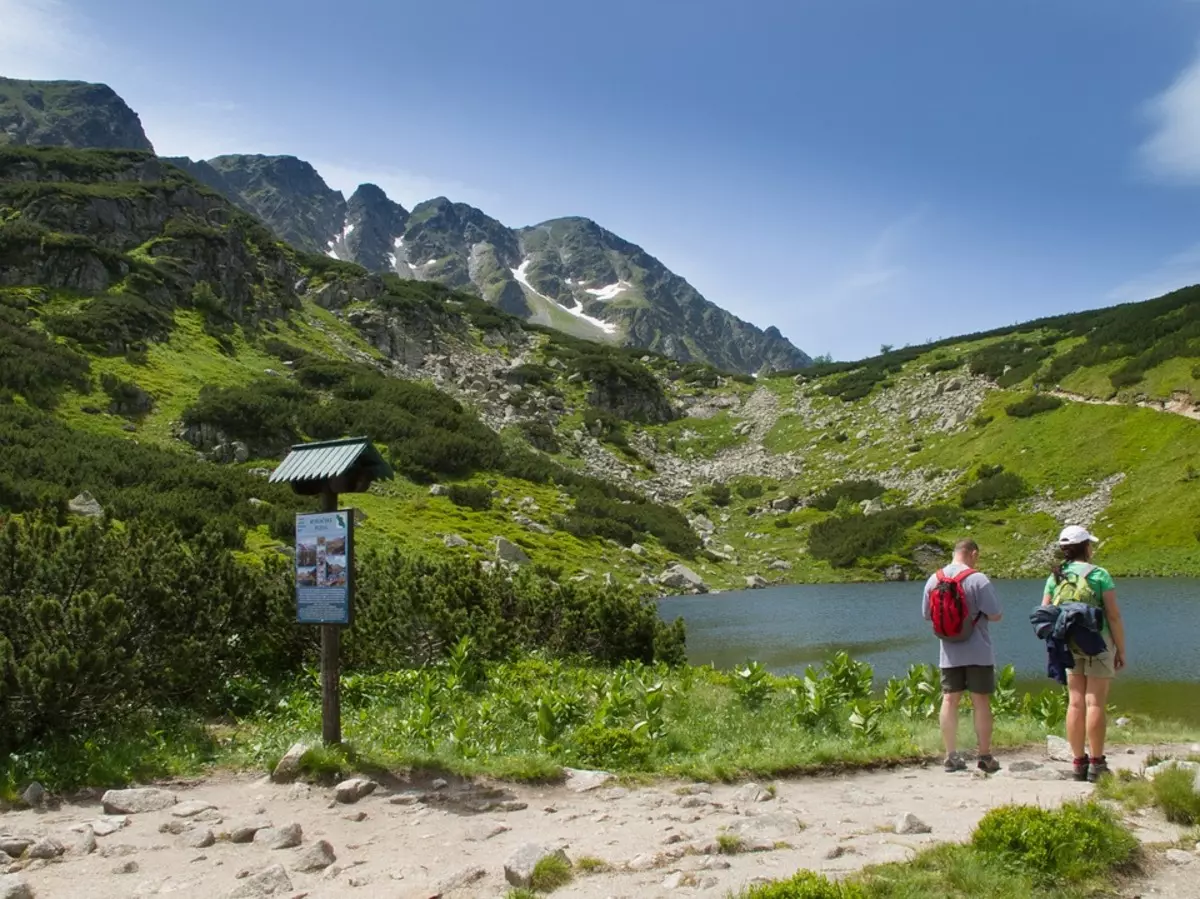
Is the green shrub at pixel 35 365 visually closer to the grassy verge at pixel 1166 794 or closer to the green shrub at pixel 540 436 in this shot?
the green shrub at pixel 540 436

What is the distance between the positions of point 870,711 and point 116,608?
10377mm

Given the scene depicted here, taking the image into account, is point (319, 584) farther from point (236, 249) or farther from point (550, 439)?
point (236, 249)

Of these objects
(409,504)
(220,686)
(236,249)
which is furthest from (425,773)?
(236,249)

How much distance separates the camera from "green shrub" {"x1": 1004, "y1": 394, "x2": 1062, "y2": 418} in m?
72.7

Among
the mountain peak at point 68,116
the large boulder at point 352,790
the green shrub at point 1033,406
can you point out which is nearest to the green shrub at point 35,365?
the large boulder at point 352,790

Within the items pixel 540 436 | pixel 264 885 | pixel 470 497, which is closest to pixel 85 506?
pixel 470 497

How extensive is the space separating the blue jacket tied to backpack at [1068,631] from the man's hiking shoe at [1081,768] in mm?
863

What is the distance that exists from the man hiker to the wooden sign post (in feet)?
23.2

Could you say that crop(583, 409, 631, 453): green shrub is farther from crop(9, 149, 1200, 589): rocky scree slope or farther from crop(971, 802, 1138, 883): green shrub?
crop(971, 802, 1138, 883): green shrub

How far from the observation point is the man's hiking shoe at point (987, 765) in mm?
9602

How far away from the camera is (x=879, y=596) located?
158 feet

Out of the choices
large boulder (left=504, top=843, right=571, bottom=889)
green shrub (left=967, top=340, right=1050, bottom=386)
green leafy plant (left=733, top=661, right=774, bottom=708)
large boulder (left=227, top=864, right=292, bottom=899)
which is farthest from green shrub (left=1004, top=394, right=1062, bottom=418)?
large boulder (left=227, top=864, right=292, bottom=899)

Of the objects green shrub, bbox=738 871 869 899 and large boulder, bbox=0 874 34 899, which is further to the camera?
large boulder, bbox=0 874 34 899

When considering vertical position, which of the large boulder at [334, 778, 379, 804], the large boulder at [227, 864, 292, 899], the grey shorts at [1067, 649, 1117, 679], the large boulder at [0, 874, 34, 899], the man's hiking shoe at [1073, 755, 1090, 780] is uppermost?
the grey shorts at [1067, 649, 1117, 679]
